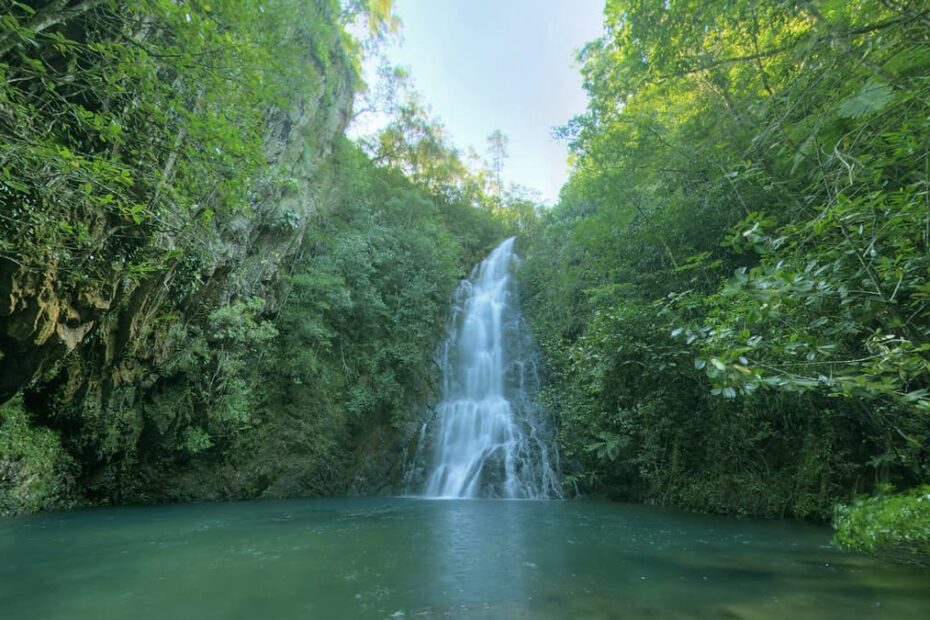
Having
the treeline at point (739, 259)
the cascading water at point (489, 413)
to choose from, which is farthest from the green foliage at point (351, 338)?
the treeline at point (739, 259)

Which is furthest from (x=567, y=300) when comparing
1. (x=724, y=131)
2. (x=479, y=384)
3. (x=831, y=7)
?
(x=831, y=7)

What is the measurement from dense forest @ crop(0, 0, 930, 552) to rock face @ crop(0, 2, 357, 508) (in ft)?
0.19

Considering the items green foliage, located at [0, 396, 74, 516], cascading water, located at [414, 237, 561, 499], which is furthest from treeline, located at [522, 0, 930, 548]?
green foliage, located at [0, 396, 74, 516]

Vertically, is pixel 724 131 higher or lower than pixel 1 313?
higher

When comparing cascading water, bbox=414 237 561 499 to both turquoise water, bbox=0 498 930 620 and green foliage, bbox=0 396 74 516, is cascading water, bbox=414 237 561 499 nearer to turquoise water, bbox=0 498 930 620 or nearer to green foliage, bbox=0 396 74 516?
turquoise water, bbox=0 498 930 620

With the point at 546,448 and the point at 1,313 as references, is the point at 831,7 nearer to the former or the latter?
the point at 1,313

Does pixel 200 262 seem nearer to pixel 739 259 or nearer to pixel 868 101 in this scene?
pixel 868 101

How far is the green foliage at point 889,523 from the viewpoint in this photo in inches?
127

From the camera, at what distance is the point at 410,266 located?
16875mm

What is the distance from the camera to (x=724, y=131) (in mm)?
6309

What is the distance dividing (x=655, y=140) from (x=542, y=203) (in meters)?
18.3

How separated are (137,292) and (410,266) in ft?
32.4

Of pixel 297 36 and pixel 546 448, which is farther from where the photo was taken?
pixel 546 448

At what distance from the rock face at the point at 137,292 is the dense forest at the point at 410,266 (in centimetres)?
6
